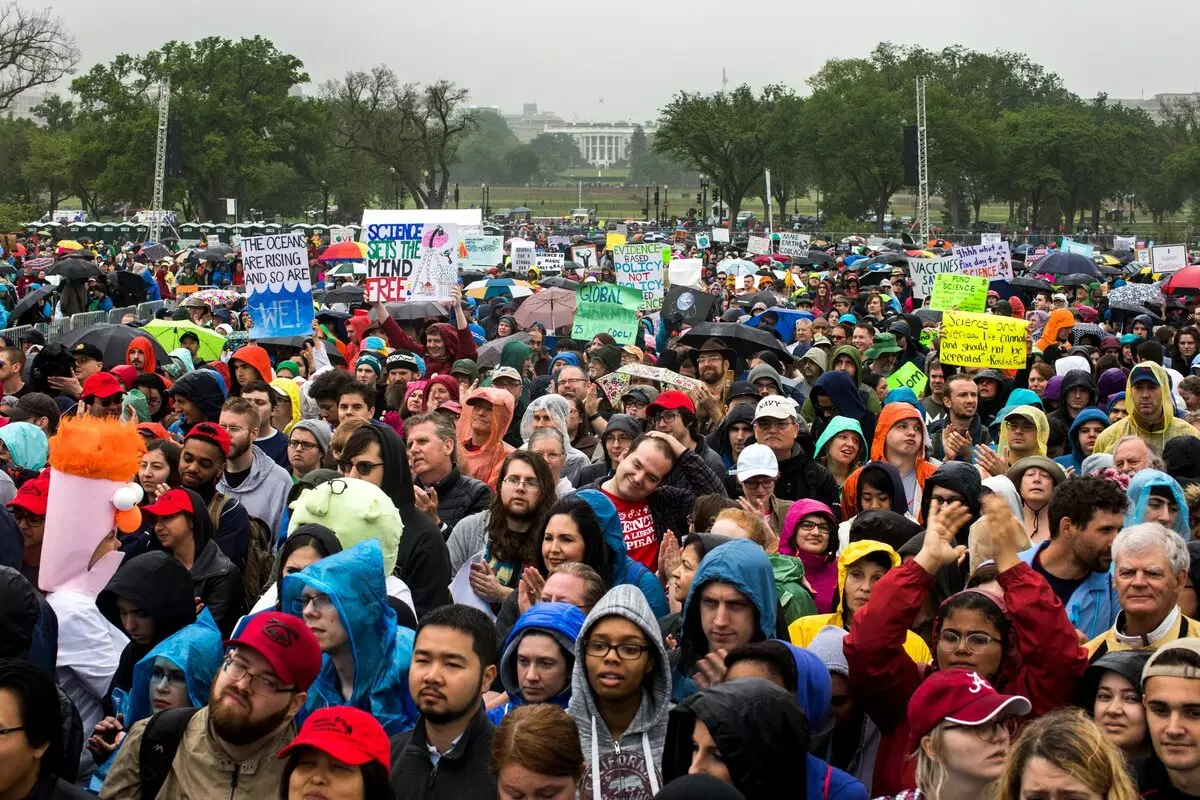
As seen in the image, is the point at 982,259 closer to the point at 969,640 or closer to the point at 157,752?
the point at 969,640

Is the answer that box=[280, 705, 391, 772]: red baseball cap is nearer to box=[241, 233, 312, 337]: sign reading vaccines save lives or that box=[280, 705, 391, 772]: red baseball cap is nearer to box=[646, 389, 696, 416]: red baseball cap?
box=[646, 389, 696, 416]: red baseball cap

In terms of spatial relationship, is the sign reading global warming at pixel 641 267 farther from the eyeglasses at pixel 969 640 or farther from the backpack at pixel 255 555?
the eyeglasses at pixel 969 640

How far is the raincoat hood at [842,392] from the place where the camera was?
10.2m

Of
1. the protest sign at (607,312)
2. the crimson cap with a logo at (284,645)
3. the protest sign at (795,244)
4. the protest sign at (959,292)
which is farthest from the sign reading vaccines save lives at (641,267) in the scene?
the protest sign at (795,244)

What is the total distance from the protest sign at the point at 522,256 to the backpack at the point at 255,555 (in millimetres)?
20888

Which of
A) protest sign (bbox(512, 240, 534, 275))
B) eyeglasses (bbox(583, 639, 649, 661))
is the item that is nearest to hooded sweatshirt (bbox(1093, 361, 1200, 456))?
eyeglasses (bbox(583, 639, 649, 661))

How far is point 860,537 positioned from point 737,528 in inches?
28.3

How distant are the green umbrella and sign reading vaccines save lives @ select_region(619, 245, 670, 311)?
456 centimetres

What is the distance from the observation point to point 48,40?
56.9 m

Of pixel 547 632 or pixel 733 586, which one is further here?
pixel 733 586

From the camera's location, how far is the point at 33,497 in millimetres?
6465

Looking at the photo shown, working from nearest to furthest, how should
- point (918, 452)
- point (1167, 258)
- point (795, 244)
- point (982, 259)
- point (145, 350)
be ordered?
1. point (918, 452)
2. point (145, 350)
3. point (982, 259)
4. point (1167, 258)
5. point (795, 244)

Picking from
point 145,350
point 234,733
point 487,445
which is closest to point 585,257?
point 145,350

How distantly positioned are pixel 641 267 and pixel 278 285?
4307mm
